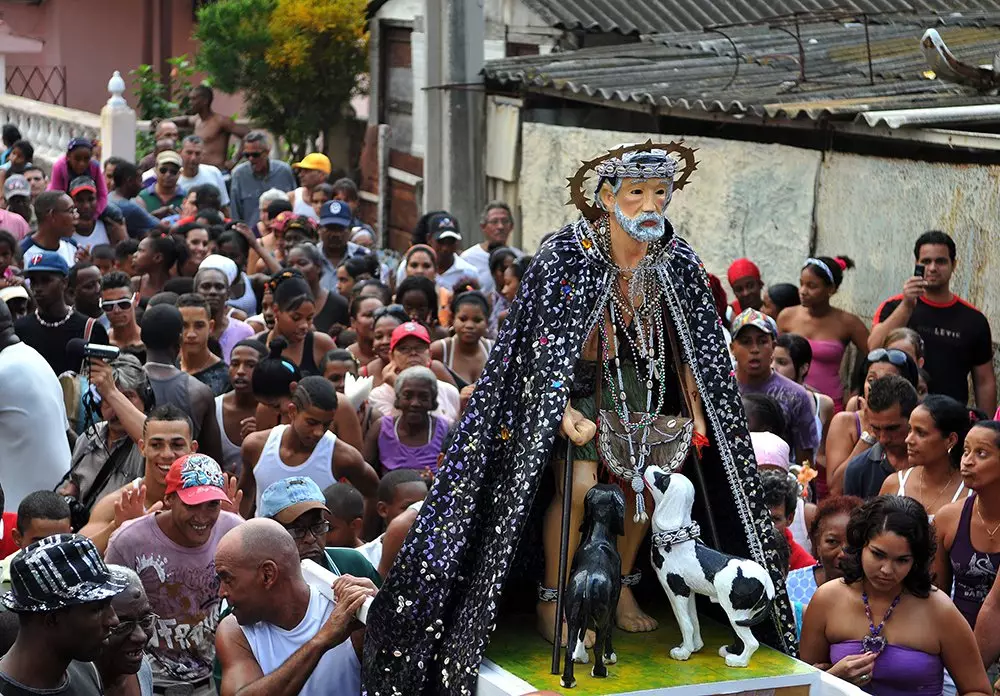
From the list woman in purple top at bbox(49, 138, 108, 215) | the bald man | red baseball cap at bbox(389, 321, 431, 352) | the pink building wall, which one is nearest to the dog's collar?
the bald man

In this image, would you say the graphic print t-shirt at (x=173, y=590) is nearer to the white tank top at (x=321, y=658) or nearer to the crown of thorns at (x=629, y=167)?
the white tank top at (x=321, y=658)

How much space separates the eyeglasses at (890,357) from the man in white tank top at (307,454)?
2598mm

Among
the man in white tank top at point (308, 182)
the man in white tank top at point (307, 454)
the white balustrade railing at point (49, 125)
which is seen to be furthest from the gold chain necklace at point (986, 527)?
the white balustrade railing at point (49, 125)

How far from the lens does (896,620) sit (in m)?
5.89

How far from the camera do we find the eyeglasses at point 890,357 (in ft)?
27.9

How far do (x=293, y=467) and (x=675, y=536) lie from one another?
9.67ft

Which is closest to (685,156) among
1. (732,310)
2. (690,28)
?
(732,310)

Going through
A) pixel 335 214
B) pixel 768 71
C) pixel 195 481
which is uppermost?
pixel 768 71

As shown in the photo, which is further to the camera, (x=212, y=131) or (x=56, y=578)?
(x=212, y=131)

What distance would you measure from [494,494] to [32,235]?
7.31 m

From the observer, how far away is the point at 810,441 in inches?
358

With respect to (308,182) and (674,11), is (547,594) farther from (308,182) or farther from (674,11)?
(674,11)

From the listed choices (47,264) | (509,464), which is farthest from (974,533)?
(47,264)

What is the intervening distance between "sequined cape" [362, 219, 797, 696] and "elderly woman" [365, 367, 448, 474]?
307cm
